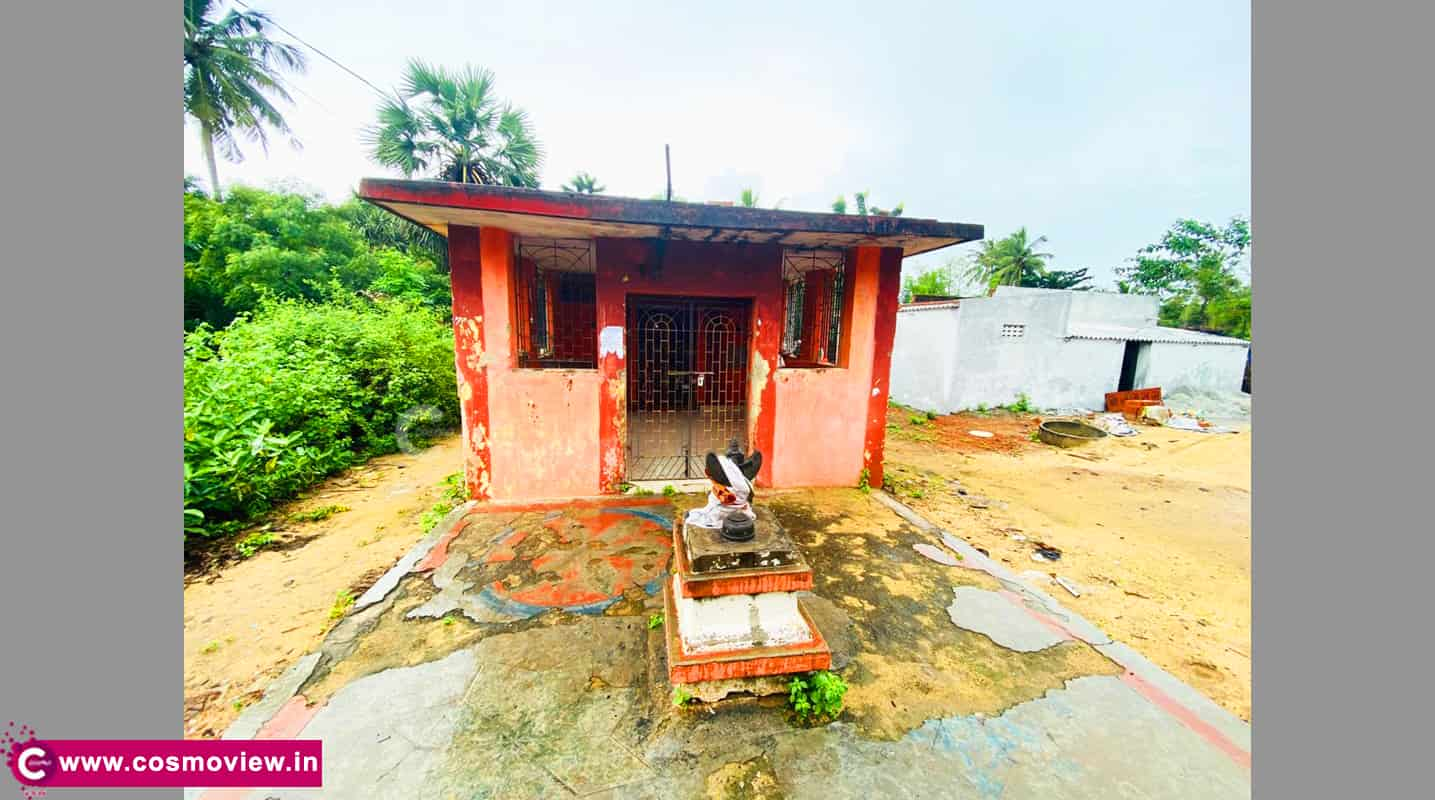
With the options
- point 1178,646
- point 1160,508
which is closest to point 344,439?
point 1178,646

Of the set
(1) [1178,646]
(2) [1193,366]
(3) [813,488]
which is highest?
(2) [1193,366]

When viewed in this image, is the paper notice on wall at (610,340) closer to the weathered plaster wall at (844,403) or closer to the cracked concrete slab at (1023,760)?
the weathered plaster wall at (844,403)

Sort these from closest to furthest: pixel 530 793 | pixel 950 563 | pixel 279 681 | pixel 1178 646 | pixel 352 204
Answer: pixel 530 793 < pixel 279 681 < pixel 1178 646 < pixel 950 563 < pixel 352 204

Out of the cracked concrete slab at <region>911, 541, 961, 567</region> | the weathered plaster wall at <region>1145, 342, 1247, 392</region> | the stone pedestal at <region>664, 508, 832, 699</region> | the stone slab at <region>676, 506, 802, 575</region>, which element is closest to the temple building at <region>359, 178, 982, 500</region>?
the cracked concrete slab at <region>911, 541, 961, 567</region>

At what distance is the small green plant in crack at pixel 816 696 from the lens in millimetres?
2434

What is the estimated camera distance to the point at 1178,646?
11.1 feet

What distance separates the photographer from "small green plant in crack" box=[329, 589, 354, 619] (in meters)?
3.40

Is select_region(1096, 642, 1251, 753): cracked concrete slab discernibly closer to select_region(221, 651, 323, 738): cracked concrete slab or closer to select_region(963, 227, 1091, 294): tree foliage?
select_region(221, 651, 323, 738): cracked concrete slab

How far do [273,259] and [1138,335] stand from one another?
2593 cm

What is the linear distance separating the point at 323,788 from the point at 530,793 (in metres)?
0.95

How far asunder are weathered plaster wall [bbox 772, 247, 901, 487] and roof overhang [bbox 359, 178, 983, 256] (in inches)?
23.1

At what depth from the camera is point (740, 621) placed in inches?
101

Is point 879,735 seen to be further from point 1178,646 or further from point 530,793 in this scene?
point 1178,646

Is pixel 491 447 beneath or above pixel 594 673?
above
